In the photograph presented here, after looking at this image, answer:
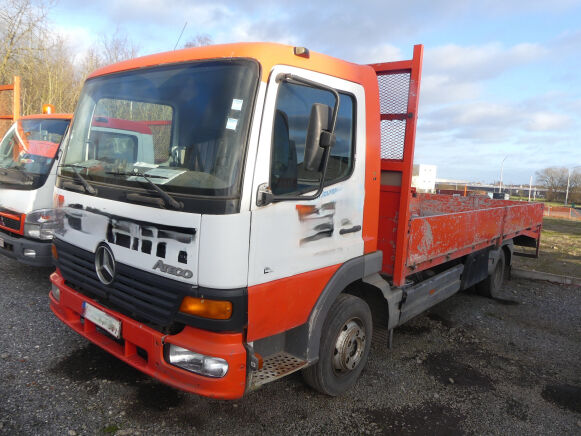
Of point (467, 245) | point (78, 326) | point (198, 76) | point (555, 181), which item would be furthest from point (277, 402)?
point (555, 181)

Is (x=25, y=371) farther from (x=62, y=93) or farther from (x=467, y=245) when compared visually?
(x=62, y=93)

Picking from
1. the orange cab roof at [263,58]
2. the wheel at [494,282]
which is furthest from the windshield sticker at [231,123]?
the wheel at [494,282]

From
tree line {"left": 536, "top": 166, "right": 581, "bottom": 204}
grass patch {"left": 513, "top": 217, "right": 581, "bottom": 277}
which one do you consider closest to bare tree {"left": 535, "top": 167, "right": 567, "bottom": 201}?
tree line {"left": 536, "top": 166, "right": 581, "bottom": 204}

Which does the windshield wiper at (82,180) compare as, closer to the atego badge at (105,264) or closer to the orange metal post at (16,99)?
the atego badge at (105,264)

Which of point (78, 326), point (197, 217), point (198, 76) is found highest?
point (198, 76)

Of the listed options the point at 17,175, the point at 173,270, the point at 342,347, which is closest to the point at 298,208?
the point at 173,270

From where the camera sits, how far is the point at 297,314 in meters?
2.60

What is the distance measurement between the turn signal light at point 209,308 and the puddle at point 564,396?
2.91m

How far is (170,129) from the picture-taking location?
244 centimetres

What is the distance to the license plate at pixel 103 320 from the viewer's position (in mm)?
2584

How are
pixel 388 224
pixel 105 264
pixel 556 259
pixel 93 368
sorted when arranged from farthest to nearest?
pixel 556 259 → pixel 388 224 → pixel 93 368 → pixel 105 264

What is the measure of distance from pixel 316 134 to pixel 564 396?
3129 millimetres

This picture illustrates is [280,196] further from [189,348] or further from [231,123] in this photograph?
[189,348]

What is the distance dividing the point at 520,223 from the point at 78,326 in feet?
22.1
